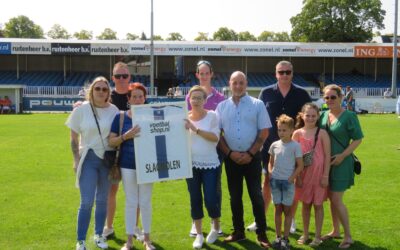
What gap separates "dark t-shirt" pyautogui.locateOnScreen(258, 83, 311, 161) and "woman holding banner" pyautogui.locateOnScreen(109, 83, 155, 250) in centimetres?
170

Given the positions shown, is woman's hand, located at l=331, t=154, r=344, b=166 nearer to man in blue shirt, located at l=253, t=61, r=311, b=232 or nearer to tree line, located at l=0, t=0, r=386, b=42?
man in blue shirt, located at l=253, t=61, r=311, b=232

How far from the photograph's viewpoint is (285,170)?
19.3 ft

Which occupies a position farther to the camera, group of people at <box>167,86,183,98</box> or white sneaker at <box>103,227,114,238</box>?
group of people at <box>167,86,183,98</box>

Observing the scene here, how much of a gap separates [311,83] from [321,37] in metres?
26.5

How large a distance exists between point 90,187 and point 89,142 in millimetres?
505

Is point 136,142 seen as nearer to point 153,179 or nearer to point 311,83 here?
point 153,179

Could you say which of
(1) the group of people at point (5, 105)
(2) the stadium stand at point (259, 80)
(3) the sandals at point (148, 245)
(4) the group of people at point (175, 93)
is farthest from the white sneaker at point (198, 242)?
(2) the stadium stand at point (259, 80)

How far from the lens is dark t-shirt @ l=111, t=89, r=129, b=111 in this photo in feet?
20.6

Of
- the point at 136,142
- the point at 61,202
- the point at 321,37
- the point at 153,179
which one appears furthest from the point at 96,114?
the point at 321,37

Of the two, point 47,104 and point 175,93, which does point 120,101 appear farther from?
point 47,104

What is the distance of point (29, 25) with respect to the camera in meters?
116

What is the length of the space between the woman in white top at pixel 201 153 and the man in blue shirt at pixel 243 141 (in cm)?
19

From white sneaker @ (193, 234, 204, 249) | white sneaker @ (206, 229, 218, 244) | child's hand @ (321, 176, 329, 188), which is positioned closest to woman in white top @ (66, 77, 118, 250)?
white sneaker @ (193, 234, 204, 249)

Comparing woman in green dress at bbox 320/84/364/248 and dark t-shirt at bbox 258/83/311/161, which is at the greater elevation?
dark t-shirt at bbox 258/83/311/161
